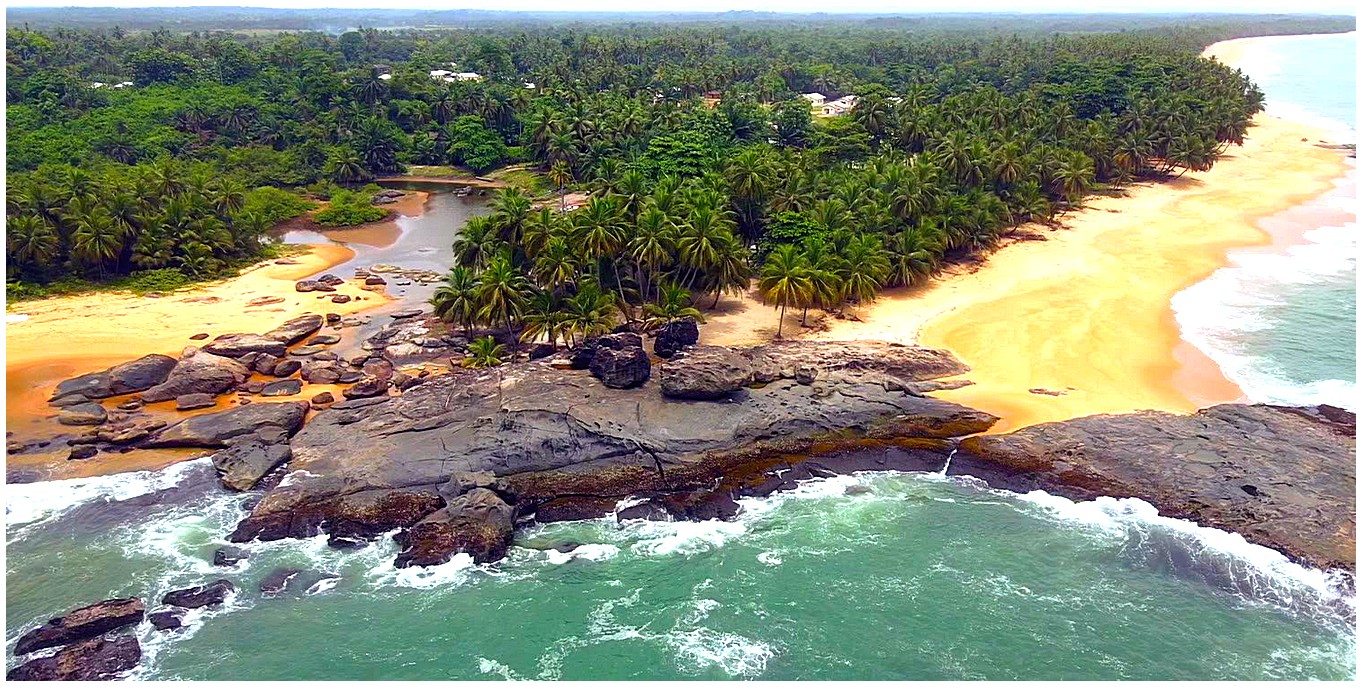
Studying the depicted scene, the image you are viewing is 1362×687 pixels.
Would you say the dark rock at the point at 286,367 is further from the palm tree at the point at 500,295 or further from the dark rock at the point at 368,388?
the palm tree at the point at 500,295

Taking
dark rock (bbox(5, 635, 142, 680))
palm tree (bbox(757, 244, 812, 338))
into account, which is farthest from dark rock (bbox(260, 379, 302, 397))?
palm tree (bbox(757, 244, 812, 338))

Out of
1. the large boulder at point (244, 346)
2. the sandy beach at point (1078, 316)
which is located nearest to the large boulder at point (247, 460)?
the large boulder at point (244, 346)

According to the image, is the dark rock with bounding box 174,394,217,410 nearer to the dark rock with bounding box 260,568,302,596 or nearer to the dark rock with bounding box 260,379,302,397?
the dark rock with bounding box 260,379,302,397

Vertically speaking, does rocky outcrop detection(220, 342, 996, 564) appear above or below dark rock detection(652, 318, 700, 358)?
below

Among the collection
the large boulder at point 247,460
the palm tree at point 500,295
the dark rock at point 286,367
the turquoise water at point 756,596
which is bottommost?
the turquoise water at point 756,596

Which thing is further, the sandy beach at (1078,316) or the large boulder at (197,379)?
the large boulder at (197,379)

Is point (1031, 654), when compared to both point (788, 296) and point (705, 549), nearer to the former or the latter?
point (705, 549)
